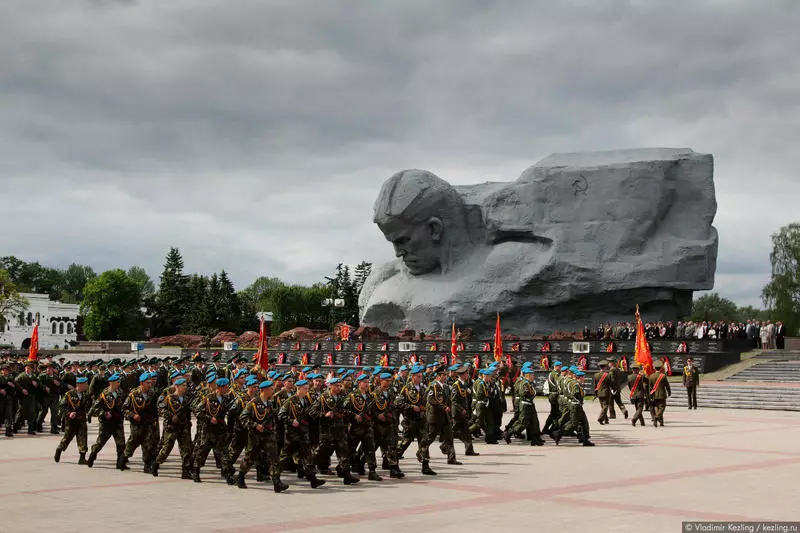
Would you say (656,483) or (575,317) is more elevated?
Result: (575,317)

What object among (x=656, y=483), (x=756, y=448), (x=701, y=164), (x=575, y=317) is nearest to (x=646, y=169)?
(x=701, y=164)

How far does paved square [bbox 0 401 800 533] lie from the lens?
917cm

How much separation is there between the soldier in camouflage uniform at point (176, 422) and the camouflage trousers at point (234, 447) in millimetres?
722

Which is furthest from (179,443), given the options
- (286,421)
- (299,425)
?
(299,425)

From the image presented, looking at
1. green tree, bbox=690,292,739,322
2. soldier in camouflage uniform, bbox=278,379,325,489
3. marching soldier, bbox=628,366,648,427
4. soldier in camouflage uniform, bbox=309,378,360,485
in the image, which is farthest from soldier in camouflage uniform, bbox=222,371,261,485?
green tree, bbox=690,292,739,322

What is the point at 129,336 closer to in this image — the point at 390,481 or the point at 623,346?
the point at 623,346

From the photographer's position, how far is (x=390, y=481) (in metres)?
12.5

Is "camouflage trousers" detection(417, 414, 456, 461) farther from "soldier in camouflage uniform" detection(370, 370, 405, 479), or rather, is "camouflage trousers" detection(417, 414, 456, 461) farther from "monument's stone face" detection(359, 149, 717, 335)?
"monument's stone face" detection(359, 149, 717, 335)

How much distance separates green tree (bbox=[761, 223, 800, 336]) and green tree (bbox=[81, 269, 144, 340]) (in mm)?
63551

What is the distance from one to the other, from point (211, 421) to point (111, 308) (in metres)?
83.6

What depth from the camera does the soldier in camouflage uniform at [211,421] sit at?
40.9ft

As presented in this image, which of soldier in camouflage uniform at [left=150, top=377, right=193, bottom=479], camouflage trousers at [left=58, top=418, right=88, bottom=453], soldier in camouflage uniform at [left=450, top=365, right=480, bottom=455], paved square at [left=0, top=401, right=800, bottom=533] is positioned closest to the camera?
paved square at [left=0, top=401, right=800, bottom=533]

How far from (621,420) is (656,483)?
11.5m

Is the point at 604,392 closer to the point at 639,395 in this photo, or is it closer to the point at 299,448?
the point at 639,395
